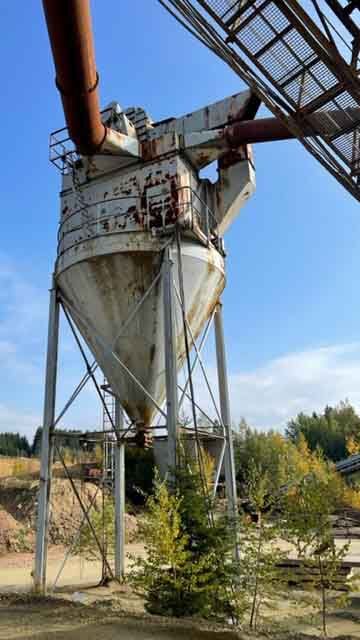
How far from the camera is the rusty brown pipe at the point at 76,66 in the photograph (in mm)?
8375

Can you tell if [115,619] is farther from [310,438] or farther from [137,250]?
[310,438]

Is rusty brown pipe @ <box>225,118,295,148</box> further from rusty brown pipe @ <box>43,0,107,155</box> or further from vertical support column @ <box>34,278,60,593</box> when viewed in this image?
vertical support column @ <box>34,278,60,593</box>

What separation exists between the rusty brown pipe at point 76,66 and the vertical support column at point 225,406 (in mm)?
5489

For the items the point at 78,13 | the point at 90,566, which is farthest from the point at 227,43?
the point at 90,566

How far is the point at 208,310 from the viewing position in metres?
13.3

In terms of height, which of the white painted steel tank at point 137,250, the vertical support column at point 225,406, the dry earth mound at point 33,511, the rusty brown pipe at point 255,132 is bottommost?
the dry earth mound at point 33,511

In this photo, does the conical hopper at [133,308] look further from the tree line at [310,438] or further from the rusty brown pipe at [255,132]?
the tree line at [310,438]

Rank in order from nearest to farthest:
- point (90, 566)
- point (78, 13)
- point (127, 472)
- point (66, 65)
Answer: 1. point (78, 13)
2. point (66, 65)
3. point (90, 566)
4. point (127, 472)

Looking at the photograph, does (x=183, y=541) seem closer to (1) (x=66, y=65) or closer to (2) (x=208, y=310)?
(2) (x=208, y=310)

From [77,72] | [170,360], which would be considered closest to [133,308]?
[170,360]

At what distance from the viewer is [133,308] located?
39.2 ft

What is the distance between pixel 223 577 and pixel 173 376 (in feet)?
12.7

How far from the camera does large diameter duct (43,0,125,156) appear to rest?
840 cm

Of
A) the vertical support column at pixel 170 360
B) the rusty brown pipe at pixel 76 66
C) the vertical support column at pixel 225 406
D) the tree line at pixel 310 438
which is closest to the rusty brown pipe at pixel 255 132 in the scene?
the rusty brown pipe at pixel 76 66
